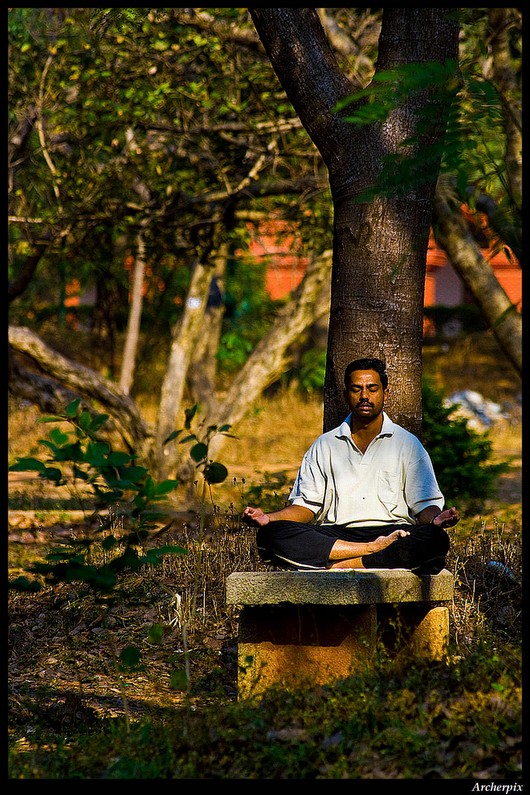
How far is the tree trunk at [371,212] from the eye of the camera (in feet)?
19.4

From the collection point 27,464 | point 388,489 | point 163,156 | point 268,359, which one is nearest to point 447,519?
point 388,489

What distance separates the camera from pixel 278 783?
372 centimetres

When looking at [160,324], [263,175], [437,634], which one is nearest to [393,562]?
[437,634]

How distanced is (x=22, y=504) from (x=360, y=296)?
5.29m

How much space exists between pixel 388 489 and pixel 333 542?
1.42 feet

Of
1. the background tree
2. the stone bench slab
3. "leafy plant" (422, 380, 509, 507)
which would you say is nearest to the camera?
the stone bench slab

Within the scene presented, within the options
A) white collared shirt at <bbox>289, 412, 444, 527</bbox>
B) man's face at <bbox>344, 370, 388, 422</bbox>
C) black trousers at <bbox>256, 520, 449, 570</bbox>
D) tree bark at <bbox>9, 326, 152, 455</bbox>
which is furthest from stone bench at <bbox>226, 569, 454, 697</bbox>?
tree bark at <bbox>9, 326, 152, 455</bbox>

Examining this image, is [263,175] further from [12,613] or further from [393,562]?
[393,562]

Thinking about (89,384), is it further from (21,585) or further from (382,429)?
(21,585)

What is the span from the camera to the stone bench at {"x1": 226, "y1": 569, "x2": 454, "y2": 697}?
4.57 m

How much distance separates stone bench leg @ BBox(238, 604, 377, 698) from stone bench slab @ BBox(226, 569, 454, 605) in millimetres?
202

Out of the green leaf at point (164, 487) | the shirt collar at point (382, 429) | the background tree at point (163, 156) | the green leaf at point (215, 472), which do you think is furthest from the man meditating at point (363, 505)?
the background tree at point (163, 156)

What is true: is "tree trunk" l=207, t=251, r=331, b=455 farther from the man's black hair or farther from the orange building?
the orange building

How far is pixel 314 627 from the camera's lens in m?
4.85
